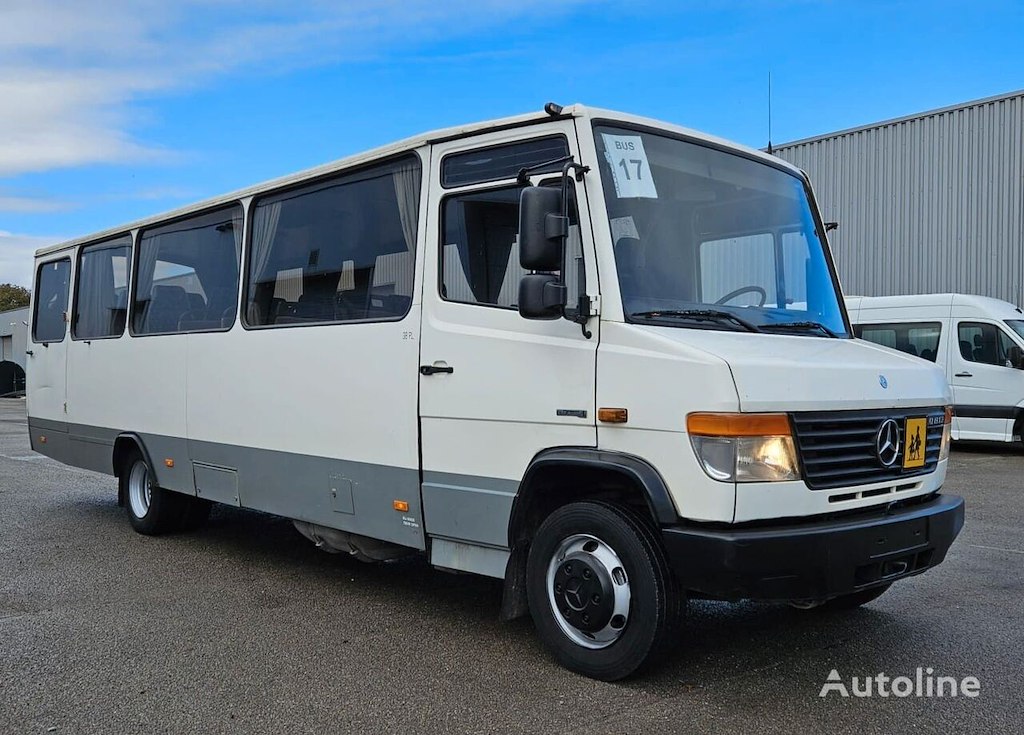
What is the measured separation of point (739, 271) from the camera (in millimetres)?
5160

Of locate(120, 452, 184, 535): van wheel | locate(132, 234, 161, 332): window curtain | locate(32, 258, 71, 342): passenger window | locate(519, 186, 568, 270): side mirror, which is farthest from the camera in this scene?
locate(32, 258, 71, 342): passenger window

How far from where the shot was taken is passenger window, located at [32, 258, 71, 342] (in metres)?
9.87

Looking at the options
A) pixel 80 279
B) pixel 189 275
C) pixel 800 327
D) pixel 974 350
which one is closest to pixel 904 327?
pixel 974 350

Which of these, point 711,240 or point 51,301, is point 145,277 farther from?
point 711,240

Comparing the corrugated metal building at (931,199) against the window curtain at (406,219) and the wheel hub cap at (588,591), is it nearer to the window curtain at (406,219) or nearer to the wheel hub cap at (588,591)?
the window curtain at (406,219)

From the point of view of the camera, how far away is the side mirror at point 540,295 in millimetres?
4469

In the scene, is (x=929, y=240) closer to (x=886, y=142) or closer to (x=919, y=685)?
(x=886, y=142)

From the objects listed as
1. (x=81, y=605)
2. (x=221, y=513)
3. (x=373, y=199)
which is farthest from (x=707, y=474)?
(x=221, y=513)

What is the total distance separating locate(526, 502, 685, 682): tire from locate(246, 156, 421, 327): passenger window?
1679mm

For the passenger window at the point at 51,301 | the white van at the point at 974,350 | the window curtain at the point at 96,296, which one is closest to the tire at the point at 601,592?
the window curtain at the point at 96,296

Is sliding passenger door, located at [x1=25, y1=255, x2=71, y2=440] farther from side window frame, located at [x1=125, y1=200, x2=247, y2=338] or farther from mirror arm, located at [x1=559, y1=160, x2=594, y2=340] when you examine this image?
A: mirror arm, located at [x1=559, y1=160, x2=594, y2=340]

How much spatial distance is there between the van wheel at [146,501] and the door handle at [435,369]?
3712 millimetres

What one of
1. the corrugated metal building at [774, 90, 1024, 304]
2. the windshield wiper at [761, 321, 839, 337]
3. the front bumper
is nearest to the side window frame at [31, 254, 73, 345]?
the windshield wiper at [761, 321, 839, 337]

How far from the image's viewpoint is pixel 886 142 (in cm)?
2125
